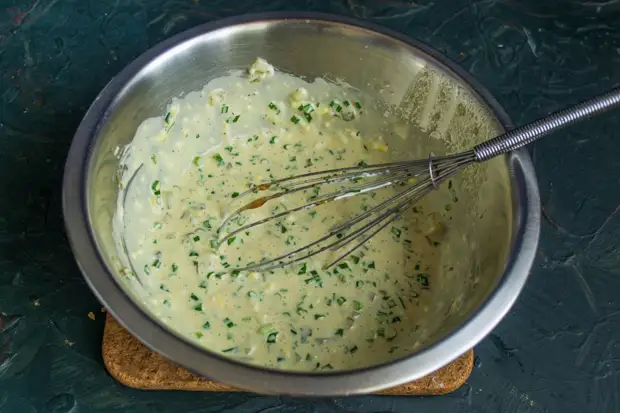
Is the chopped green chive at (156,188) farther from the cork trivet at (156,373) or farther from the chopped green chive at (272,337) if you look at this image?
the chopped green chive at (272,337)

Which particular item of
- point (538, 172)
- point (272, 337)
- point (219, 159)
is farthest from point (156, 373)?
point (538, 172)

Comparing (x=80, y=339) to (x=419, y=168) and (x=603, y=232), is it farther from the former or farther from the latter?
(x=603, y=232)

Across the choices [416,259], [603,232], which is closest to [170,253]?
[416,259]

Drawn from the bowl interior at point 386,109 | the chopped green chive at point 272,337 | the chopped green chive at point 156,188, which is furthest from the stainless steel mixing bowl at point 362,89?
the chopped green chive at point 272,337

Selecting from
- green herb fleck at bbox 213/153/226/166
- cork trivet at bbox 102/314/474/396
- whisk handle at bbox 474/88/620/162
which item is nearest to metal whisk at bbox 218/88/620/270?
whisk handle at bbox 474/88/620/162

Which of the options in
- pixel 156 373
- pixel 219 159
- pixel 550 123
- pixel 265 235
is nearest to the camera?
pixel 550 123

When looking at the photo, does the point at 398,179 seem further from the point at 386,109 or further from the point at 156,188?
the point at 156,188

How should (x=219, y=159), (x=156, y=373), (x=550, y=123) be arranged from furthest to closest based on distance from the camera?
(x=219, y=159)
(x=156, y=373)
(x=550, y=123)
